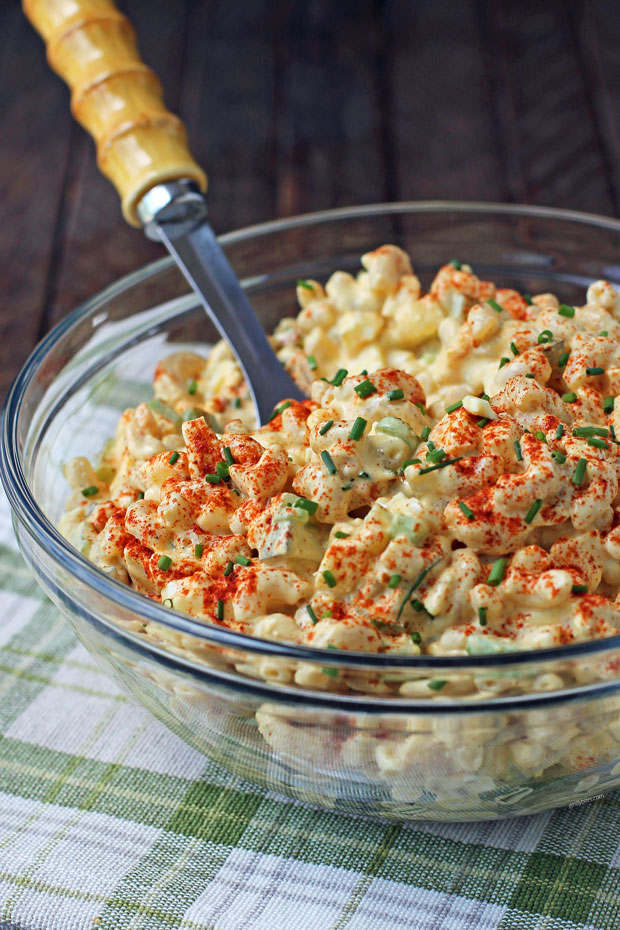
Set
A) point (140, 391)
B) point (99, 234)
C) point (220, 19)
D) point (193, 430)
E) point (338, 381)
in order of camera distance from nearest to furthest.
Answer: point (193, 430) → point (338, 381) → point (140, 391) → point (99, 234) → point (220, 19)

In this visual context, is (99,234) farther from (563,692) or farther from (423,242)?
(563,692)

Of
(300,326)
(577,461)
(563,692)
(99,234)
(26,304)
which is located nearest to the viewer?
(563,692)

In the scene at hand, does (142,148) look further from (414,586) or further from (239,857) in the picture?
(239,857)

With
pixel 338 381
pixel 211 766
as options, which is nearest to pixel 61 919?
pixel 211 766

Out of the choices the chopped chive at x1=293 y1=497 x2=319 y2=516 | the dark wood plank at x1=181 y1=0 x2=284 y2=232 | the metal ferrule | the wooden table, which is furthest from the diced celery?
the dark wood plank at x1=181 y1=0 x2=284 y2=232

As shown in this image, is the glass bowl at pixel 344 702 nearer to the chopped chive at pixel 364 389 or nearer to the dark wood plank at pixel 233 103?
the chopped chive at pixel 364 389

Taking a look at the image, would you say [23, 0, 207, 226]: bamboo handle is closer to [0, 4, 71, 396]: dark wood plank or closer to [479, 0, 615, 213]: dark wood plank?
[0, 4, 71, 396]: dark wood plank

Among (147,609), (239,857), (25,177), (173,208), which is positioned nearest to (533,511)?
(147,609)
